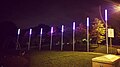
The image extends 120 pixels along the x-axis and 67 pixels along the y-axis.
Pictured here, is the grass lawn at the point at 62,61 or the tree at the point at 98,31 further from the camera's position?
the tree at the point at 98,31

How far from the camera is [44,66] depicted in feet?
32.2

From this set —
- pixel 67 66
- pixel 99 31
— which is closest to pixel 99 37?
pixel 99 31

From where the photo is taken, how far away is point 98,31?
34969mm

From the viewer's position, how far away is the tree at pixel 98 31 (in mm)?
34406

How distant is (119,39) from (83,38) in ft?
29.8

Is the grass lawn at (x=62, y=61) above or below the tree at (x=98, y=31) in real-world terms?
below

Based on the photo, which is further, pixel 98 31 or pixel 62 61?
pixel 98 31

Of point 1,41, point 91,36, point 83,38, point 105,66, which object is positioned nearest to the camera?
point 105,66

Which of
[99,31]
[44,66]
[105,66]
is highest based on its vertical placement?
[99,31]

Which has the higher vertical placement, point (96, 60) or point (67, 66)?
point (96, 60)

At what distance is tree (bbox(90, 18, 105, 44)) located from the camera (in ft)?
113

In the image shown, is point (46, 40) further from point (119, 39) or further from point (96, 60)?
point (96, 60)

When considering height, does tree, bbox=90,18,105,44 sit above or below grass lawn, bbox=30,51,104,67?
above

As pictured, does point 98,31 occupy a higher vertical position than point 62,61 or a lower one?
higher
